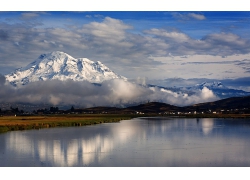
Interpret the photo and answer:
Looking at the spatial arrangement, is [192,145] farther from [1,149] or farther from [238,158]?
[1,149]

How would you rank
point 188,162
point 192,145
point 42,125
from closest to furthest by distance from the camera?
1. point 188,162
2. point 192,145
3. point 42,125

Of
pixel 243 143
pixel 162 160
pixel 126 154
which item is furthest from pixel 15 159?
pixel 243 143

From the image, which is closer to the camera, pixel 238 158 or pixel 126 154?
pixel 238 158

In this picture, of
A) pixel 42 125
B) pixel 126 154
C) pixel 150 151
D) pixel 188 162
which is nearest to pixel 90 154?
pixel 126 154

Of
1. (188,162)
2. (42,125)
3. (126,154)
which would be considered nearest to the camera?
(188,162)

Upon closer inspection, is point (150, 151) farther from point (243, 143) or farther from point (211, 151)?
point (243, 143)

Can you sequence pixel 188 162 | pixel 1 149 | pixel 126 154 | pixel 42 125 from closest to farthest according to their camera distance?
pixel 188 162 < pixel 126 154 < pixel 1 149 < pixel 42 125

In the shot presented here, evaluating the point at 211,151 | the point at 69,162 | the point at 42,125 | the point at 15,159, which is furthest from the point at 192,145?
the point at 42,125

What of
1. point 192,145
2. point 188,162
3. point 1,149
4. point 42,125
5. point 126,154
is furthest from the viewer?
point 42,125

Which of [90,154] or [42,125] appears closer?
[90,154]
